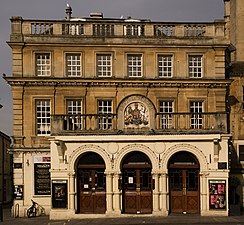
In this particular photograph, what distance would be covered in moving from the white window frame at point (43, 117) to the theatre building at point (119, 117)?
0.07 meters

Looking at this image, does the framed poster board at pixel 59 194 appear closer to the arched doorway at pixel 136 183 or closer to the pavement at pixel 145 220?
the pavement at pixel 145 220

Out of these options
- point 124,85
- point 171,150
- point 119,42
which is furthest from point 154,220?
point 119,42

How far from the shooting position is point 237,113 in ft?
130

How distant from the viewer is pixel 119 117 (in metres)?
33.2

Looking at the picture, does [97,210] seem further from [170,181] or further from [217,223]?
[217,223]

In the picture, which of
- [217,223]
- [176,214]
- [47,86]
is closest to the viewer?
[217,223]

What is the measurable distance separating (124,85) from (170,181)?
7440 mm

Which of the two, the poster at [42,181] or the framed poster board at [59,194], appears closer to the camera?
the framed poster board at [59,194]

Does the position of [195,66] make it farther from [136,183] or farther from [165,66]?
[136,183]

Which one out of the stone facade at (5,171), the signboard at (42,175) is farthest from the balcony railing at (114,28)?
the stone facade at (5,171)

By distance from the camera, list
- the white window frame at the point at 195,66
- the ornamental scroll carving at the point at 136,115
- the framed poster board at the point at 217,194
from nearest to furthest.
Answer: the framed poster board at the point at 217,194 < the ornamental scroll carving at the point at 136,115 < the white window frame at the point at 195,66

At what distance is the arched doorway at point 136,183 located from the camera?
109ft

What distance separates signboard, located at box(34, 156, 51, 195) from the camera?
1415 inches

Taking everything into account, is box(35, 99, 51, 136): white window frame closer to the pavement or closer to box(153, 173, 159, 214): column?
the pavement
